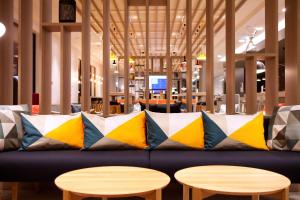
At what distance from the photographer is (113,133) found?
2670 mm

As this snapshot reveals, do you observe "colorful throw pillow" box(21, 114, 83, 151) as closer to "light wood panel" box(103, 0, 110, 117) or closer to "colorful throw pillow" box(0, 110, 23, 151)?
"colorful throw pillow" box(0, 110, 23, 151)

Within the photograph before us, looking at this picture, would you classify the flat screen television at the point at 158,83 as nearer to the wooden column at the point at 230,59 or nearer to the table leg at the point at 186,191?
the wooden column at the point at 230,59

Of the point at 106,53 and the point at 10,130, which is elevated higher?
the point at 106,53

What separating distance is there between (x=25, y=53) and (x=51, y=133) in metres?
1.15

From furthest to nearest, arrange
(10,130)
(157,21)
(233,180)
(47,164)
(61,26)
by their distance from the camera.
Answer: (157,21) < (61,26) < (10,130) < (47,164) < (233,180)

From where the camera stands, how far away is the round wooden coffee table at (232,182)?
4.97 feet

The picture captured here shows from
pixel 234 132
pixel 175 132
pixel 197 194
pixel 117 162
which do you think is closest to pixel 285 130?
pixel 234 132

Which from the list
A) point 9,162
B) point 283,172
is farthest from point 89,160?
point 283,172

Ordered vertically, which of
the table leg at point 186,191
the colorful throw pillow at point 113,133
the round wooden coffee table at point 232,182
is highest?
the colorful throw pillow at point 113,133

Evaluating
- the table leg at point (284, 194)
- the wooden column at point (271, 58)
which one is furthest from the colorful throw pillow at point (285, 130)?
the table leg at point (284, 194)

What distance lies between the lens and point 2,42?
3.32 m

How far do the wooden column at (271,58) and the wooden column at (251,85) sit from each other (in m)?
0.15

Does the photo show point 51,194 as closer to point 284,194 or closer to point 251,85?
point 284,194

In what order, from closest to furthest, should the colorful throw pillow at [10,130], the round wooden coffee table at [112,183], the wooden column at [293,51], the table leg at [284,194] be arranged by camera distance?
the round wooden coffee table at [112,183] < the table leg at [284,194] < the colorful throw pillow at [10,130] < the wooden column at [293,51]
